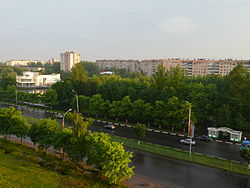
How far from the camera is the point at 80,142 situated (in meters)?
22.3

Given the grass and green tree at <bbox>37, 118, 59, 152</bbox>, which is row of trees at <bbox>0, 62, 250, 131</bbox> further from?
the grass

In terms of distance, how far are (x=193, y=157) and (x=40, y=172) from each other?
1715 cm

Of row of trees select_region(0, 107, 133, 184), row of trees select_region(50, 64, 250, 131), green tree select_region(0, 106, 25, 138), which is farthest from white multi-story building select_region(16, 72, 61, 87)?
row of trees select_region(0, 107, 133, 184)

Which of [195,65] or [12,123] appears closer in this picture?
[12,123]

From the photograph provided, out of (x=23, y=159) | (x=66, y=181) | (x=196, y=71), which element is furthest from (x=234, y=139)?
(x=196, y=71)

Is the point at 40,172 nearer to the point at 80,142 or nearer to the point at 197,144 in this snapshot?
the point at 80,142

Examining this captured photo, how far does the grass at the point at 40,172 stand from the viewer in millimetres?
19359

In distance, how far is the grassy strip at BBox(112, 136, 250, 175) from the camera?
24125mm

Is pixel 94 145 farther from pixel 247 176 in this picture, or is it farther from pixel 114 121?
pixel 114 121

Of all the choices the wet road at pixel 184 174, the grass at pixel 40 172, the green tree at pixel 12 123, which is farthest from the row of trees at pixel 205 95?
the green tree at pixel 12 123

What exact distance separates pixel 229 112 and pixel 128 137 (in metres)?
17.0

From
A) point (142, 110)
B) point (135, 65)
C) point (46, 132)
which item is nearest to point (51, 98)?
point (142, 110)

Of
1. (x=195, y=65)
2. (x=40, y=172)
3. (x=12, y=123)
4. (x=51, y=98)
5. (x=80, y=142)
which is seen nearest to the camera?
(x=40, y=172)

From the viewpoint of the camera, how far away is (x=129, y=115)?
4369cm
